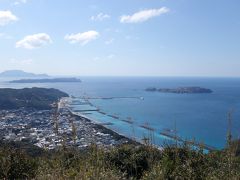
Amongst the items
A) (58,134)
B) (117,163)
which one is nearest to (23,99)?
(117,163)

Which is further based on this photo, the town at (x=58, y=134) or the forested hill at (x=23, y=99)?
the forested hill at (x=23, y=99)

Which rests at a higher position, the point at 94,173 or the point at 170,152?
the point at 94,173

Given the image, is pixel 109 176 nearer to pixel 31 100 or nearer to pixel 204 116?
pixel 204 116

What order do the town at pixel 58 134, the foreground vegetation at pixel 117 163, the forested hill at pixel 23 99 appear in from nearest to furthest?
the town at pixel 58 134, the foreground vegetation at pixel 117 163, the forested hill at pixel 23 99

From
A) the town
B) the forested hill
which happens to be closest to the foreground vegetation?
the town

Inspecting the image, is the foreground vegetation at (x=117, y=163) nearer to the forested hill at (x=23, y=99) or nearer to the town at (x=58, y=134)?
the town at (x=58, y=134)

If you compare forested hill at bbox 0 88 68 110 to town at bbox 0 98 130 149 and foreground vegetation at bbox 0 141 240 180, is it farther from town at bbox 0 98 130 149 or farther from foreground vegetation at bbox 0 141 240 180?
foreground vegetation at bbox 0 141 240 180

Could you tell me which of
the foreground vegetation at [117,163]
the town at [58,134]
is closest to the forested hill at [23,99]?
the town at [58,134]

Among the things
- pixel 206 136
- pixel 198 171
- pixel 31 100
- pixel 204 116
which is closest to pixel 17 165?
pixel 198 171

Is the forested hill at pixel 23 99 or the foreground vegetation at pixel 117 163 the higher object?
the foreground vegetation at pixel 117 163
